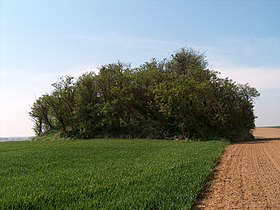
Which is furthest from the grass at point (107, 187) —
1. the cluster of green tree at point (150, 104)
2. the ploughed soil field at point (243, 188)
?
the cluster of green tree at point (150, 104)

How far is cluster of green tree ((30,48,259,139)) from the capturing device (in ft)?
136

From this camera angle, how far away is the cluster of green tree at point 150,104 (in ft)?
136

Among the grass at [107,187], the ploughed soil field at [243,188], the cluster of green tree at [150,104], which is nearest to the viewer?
the grass at [107,187]

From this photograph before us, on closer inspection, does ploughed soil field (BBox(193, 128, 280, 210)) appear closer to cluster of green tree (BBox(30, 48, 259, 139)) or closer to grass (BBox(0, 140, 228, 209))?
grass (BBox(0, 140, 228, 209))

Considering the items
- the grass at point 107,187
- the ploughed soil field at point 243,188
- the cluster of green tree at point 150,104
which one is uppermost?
the cluster of green tree at point 150,104

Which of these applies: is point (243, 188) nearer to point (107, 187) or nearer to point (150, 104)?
point (107, 187)

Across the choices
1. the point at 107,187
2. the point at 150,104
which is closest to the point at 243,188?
the point at 107,187

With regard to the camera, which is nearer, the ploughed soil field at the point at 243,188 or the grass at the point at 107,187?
the grass at the point at 107,187

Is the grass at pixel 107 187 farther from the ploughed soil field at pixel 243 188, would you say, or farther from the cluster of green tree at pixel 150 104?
the cluster of green tree at pixel 150 104

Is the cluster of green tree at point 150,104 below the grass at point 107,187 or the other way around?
the other way around

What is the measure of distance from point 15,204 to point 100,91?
41.1 meters

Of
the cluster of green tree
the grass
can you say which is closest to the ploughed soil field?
the grass

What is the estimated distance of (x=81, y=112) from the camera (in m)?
48.9

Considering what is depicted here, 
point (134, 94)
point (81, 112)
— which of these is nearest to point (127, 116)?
point (134, 94)
